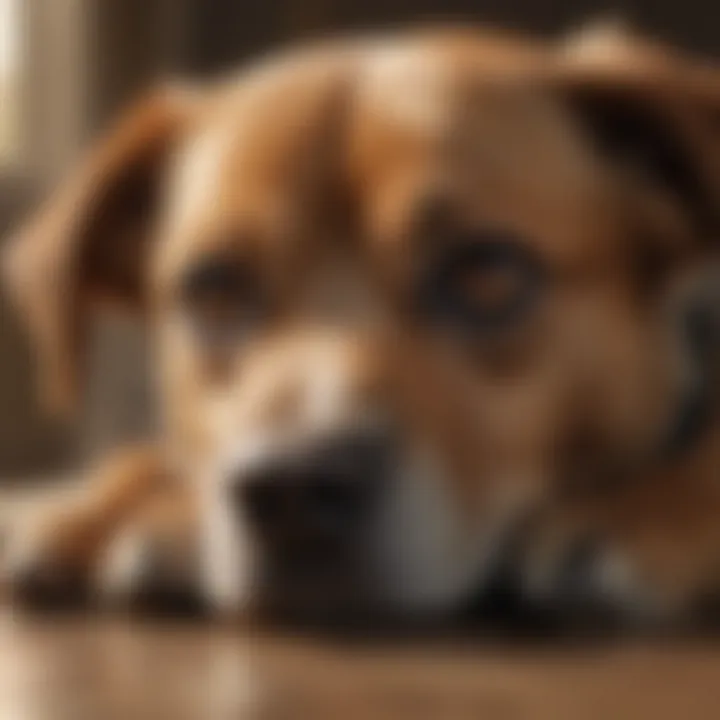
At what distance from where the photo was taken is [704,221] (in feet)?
3.89

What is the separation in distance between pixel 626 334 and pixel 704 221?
102mm

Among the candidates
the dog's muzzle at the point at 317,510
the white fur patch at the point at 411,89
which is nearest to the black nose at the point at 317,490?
the dog's muzzle at the point at 317,510

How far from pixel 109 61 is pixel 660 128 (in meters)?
1.04

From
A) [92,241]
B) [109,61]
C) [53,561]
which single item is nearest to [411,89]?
[92,241]

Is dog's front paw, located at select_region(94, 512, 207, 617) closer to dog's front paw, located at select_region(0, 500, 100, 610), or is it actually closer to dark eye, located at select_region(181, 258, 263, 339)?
dog's front paw, located at select_region(0, 500, 100, 610)

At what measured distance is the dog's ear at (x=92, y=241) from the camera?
1.31 m

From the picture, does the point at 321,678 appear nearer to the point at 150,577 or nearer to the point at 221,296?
the point at 150,577

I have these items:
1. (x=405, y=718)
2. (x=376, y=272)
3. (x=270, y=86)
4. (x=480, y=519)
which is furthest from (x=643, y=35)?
(x=405, y=718)

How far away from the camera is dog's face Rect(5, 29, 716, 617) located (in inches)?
40.6

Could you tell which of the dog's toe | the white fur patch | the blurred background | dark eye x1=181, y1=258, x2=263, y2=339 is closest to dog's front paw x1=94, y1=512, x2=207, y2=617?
the dog's toe

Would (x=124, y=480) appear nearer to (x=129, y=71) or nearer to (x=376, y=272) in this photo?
(x=376, y=272)

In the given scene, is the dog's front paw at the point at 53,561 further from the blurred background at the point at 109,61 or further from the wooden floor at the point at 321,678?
the blurred background at the point at 109,61

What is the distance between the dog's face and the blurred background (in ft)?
1.81

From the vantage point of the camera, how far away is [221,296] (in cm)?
121
